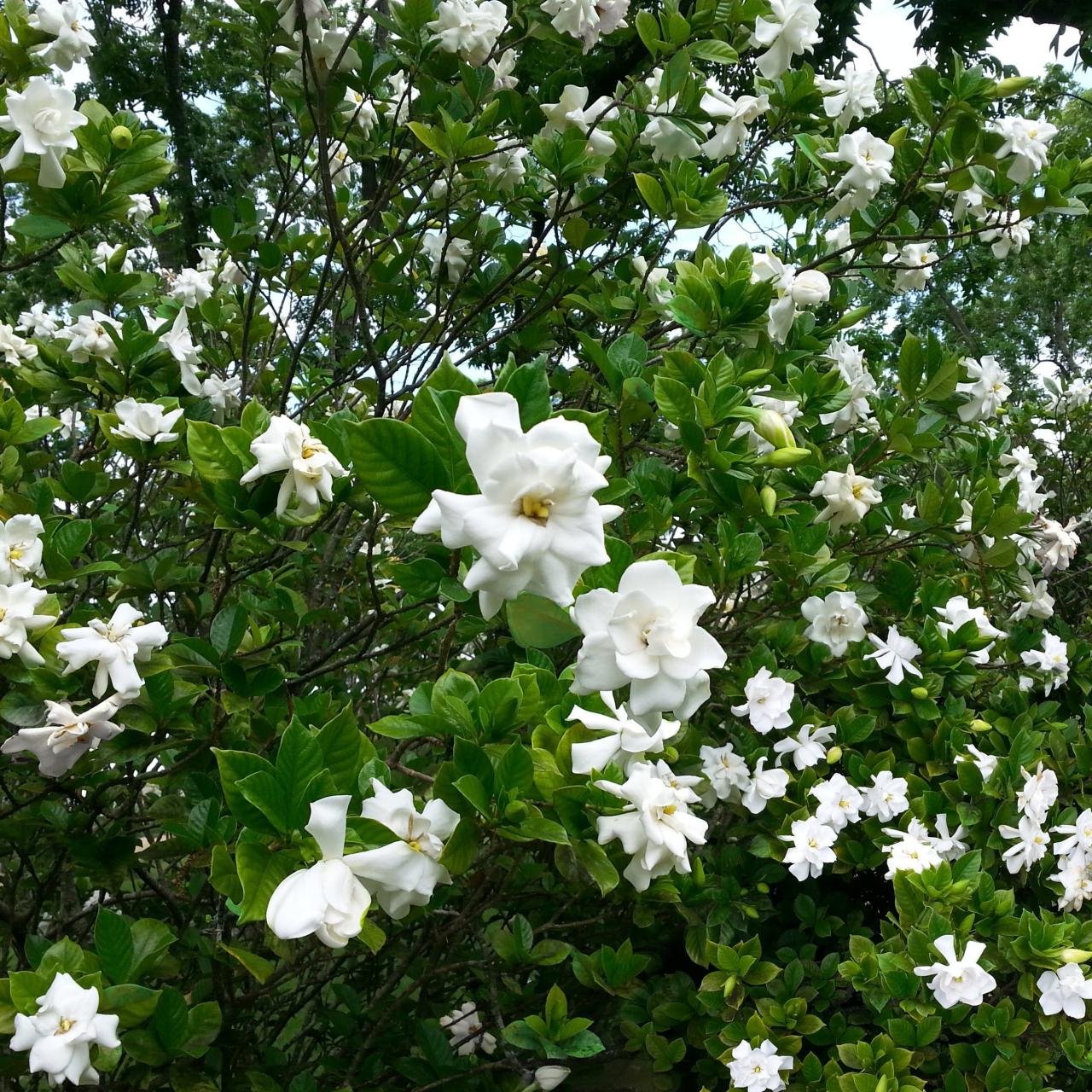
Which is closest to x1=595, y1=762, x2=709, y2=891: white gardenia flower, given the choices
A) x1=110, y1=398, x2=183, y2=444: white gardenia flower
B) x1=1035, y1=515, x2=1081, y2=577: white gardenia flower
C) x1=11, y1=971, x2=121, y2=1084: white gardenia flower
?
x1=11, y1=971, x2=121, y2=1084: white gardenia flower

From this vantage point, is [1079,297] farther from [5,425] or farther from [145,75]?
[5,425]

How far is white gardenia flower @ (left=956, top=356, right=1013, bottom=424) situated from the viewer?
6.55 ft

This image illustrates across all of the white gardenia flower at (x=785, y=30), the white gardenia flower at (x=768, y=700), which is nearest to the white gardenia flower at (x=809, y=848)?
the white gardenia flower at (x=768, y=700)

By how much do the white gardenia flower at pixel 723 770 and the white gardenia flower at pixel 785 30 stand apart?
5.03 ft

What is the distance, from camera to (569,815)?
0.94m

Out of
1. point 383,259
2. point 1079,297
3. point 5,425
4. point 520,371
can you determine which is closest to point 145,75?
point 383,259

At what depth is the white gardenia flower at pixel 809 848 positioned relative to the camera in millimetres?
1752

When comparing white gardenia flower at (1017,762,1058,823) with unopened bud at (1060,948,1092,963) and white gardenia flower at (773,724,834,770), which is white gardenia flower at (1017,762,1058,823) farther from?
white gardenia flower at (773,724,834,770)

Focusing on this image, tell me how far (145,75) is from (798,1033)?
36.6 feet

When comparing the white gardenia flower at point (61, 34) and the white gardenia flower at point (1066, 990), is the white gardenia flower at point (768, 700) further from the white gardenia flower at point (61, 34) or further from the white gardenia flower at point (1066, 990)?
the white gardenia flower at point (61, 34)

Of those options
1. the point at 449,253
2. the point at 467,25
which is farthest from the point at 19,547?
the point at 449,253

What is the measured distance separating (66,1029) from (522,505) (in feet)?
2.59

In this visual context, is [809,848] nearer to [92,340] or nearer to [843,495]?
[843,495]

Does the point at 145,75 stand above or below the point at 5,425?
above
